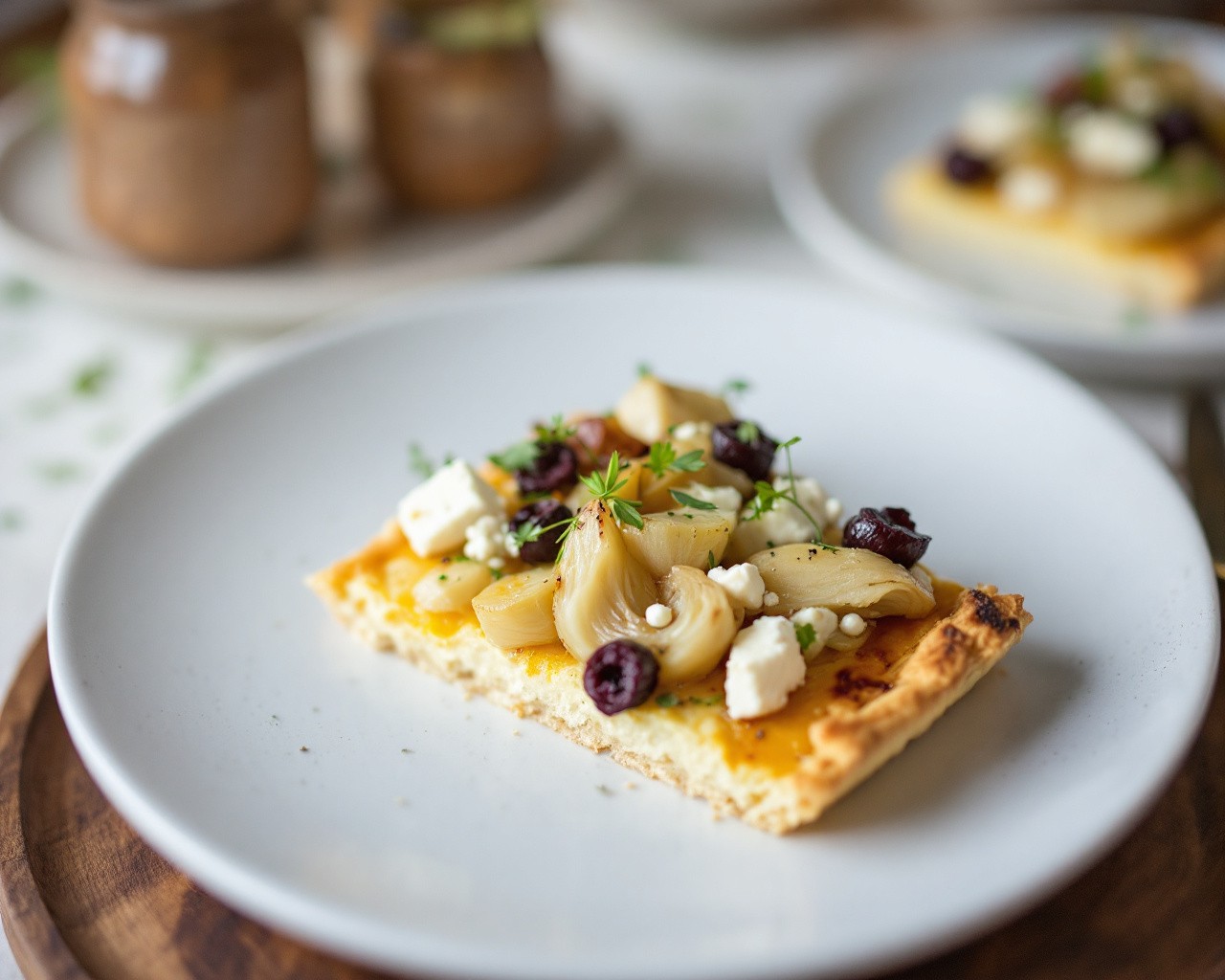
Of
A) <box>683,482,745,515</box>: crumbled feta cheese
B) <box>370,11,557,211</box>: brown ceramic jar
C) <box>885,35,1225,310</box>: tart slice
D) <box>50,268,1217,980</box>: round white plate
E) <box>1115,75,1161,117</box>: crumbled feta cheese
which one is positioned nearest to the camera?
<box>50,268,1217,980</box>: round white plate

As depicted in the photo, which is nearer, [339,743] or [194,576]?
[339,743]

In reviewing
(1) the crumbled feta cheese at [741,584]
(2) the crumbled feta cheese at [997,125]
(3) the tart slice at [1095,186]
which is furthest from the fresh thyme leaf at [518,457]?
(2) the crumbled feta cheese at [997,125]

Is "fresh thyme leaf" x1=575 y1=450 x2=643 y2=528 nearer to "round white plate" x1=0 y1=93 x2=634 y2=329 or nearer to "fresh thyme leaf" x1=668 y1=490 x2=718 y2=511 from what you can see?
"fresh thyme leaf" x1=668 y1=490 x2=718 y2=511

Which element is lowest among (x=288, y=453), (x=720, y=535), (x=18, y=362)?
(x=18, y=362)

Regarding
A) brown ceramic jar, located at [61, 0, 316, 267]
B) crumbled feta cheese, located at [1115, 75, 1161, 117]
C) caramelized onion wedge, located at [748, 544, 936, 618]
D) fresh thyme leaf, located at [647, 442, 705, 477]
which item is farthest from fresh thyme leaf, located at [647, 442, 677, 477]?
crumbled feta cheese, located at [1115, 75, 1161, 117]

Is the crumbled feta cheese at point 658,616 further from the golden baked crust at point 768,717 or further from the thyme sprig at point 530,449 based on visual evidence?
the thyme sprig at point 530,449

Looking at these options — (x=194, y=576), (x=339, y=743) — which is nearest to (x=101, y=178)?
(x=194, y=576)

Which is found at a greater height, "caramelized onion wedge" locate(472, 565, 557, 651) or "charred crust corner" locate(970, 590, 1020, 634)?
"charred crust corner" locate(970, 590, 1020, 634)

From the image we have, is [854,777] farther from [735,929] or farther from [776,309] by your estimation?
[776,309]
